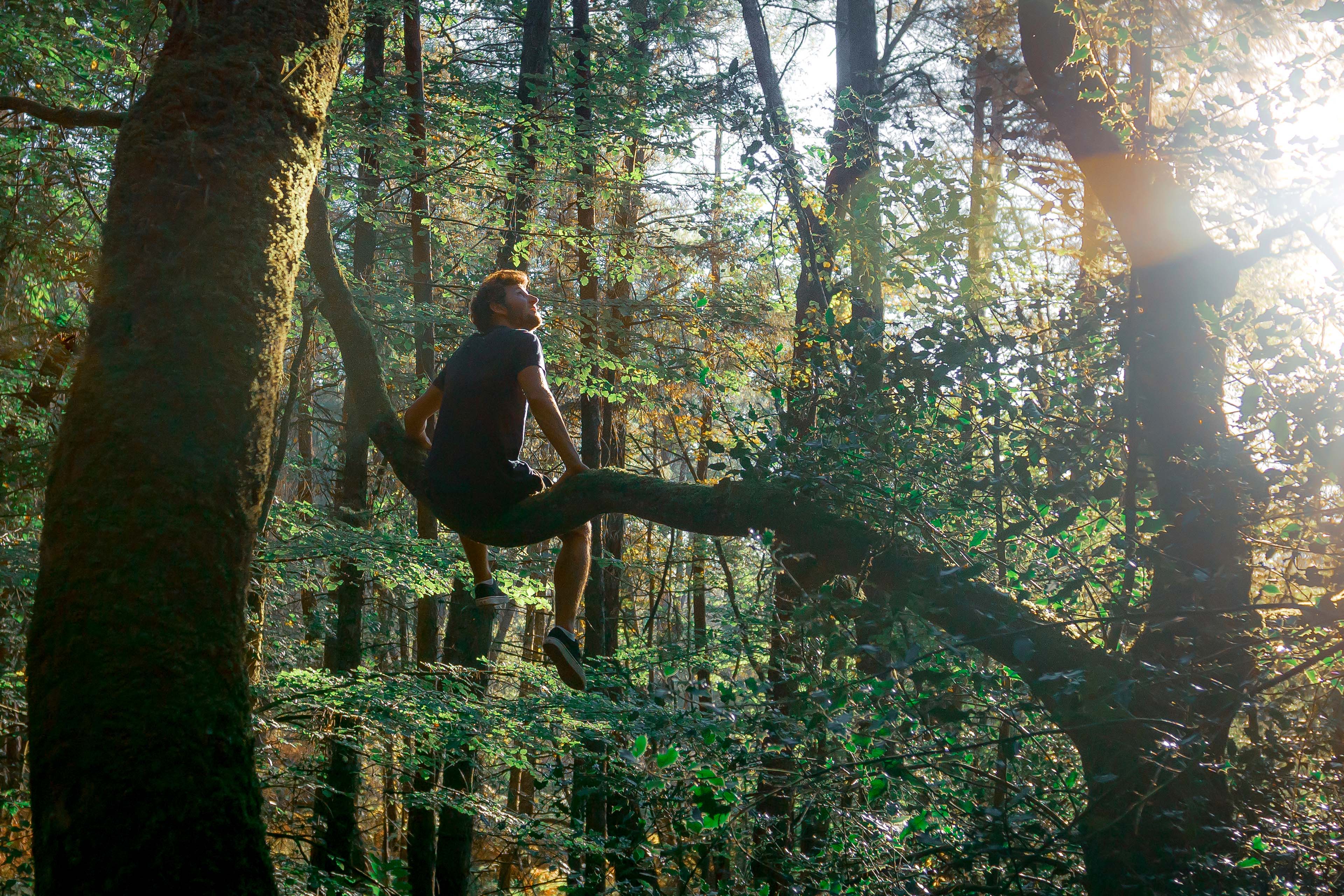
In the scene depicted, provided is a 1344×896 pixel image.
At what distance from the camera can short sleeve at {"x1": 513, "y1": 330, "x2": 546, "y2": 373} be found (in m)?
4.07

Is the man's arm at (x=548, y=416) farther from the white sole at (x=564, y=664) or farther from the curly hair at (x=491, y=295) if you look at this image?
the white sole at (x=564, y=664)

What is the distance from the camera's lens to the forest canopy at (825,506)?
89.2 inches

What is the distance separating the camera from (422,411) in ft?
14.6

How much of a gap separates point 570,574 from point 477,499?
0.62 metres

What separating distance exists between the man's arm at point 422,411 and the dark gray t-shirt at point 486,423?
188 mm

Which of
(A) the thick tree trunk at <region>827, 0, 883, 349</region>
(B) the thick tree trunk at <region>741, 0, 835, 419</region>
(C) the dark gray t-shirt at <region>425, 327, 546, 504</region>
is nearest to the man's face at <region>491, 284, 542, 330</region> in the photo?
(C) the dark gray t-shirt at <region>425, 327, 546, 504</region>

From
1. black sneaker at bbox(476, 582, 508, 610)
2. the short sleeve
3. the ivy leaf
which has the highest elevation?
the short sleeve

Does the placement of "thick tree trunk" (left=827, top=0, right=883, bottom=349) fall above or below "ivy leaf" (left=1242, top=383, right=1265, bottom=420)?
above

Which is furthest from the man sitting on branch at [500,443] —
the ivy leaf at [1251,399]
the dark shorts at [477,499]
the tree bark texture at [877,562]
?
the ivy leaf at [1251,399]

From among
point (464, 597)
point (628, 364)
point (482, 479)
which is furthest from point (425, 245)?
point (482, 479)

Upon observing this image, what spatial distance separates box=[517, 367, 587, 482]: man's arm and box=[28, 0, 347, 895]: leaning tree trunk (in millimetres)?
1300

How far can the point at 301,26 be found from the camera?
2.99 m

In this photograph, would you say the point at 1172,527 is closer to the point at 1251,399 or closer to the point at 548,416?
the point at 1251,399

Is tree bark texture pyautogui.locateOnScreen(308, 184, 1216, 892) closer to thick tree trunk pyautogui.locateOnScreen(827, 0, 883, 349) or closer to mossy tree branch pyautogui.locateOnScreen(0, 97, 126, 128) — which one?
thick tree trunk pyautogui.locateOnScreen(827, 0, 883, 349)
